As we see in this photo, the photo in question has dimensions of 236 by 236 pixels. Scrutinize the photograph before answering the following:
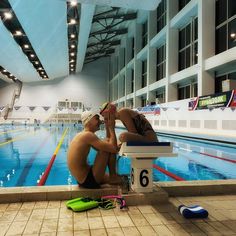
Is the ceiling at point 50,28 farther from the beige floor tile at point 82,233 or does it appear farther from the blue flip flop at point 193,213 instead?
the beige floor tile at point 82,233

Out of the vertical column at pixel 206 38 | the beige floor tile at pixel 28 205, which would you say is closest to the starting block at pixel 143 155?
the beige floor tile at pixel 28 205

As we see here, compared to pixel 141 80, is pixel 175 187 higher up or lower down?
lower down

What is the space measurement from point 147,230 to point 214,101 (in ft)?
32.3

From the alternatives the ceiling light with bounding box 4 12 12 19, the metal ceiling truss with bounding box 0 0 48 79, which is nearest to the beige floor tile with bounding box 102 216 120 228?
the metal ceiling truss with bounding box 0 0 48 79

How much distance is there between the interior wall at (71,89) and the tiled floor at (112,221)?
33.8 meters

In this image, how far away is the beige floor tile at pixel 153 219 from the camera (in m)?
2.47

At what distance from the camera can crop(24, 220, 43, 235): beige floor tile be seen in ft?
7.38

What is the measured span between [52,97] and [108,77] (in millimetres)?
8115

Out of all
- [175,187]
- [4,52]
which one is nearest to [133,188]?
[175,187]

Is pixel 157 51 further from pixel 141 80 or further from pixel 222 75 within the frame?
pixel 222 75

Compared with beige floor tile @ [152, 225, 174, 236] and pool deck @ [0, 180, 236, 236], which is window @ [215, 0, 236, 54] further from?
beige floor tile @ [152, 225, 174, 236]

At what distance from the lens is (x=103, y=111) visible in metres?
3.14

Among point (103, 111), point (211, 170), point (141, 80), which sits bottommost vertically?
point (211, 170)

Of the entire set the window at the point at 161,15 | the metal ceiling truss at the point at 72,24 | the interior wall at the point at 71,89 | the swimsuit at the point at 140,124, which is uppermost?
the window at the point at 161,15
